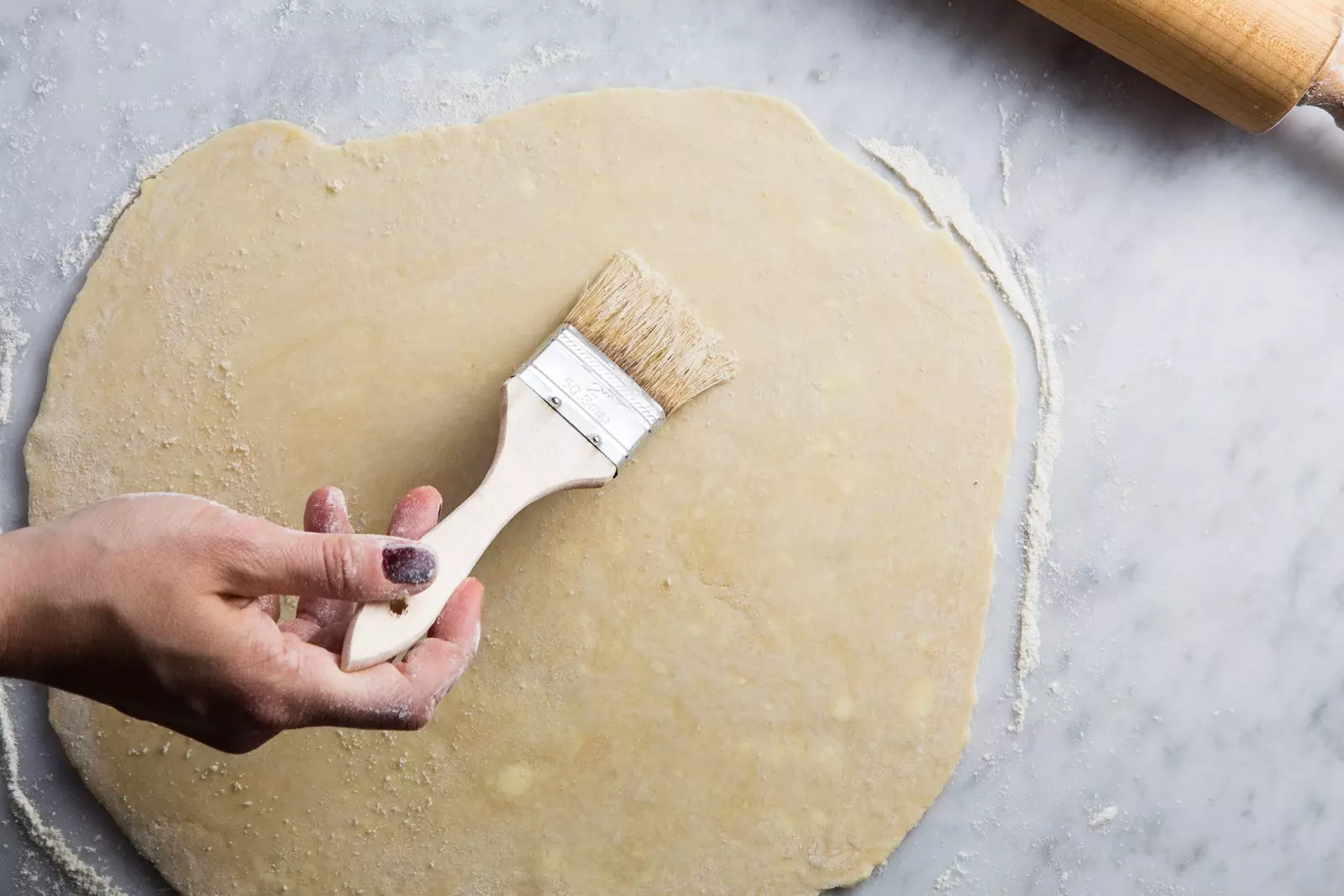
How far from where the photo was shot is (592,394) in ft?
4.76

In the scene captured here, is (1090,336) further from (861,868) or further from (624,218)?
(861,868)

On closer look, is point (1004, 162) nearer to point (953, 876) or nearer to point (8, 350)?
point (953, 876)

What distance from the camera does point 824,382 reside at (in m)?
1.61

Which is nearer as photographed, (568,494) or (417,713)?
(417,713)

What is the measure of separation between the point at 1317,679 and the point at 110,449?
2159mm

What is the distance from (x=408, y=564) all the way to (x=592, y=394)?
404mm

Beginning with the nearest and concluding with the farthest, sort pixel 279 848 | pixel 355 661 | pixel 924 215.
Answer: pixel 355 661, pixel 279 848, pixel 924 215

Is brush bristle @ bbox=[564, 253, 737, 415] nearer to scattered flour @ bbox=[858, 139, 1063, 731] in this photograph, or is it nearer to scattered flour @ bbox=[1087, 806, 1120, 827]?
scattered flour @ bbox=[858, 139, 1063, 731]

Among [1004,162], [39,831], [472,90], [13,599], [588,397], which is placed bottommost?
[39,831]

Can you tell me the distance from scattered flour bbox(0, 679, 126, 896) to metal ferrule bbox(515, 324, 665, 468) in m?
1.07

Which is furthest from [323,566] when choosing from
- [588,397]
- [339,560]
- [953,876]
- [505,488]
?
[953,876]

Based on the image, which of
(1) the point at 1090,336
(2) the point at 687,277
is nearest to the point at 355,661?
(2) the point at 687,277

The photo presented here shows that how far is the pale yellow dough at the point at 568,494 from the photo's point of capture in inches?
61.3

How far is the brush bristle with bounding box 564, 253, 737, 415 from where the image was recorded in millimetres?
1494
